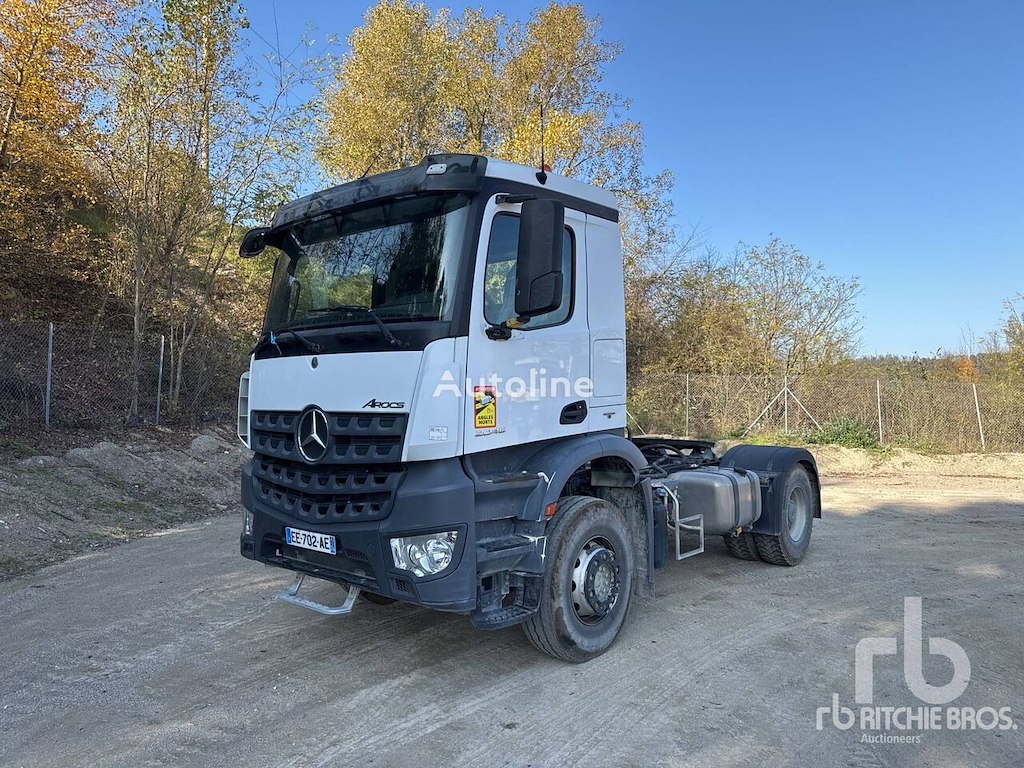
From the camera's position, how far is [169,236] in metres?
12.7

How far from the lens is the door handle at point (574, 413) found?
4133mm

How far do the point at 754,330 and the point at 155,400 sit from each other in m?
16.7

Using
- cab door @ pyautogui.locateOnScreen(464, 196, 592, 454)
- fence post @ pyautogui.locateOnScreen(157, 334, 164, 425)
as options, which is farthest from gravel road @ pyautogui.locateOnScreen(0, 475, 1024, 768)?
fence post @ pyautogui.locateOnScreen(157, 334, 164, 425)

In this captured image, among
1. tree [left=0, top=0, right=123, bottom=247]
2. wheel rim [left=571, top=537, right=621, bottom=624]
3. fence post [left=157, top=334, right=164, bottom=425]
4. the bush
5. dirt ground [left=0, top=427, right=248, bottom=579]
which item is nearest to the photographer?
wheel rim [left=571, top=537, right=621, bottom=624]

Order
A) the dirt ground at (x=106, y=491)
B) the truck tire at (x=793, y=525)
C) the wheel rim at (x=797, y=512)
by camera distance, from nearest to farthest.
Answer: the truck tire at (x=793, y=525) < the wheel rim at (x=797, y=512) < the dirt ground at (x=106, y=491)

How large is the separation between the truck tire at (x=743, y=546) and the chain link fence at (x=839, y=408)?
38.8 feet

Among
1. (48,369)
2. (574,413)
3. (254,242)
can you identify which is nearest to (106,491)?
(48,369)

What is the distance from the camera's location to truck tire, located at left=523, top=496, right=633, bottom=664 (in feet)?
12.7

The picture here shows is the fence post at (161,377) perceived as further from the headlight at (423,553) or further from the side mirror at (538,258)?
the side mirror at (538,258)

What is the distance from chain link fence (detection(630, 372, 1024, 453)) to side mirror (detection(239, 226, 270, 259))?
51.9 feet

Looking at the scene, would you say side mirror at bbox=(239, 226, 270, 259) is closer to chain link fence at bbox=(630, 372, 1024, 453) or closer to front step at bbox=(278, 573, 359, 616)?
front step at bbox=(278, 573, 359, 616)

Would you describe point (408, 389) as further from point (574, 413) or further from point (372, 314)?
point (574, 413)

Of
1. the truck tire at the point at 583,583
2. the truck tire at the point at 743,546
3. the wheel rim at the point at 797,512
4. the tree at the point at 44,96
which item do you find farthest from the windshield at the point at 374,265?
the tree at the point at 44,96

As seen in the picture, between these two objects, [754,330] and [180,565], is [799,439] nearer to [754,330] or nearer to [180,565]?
[754,330]
